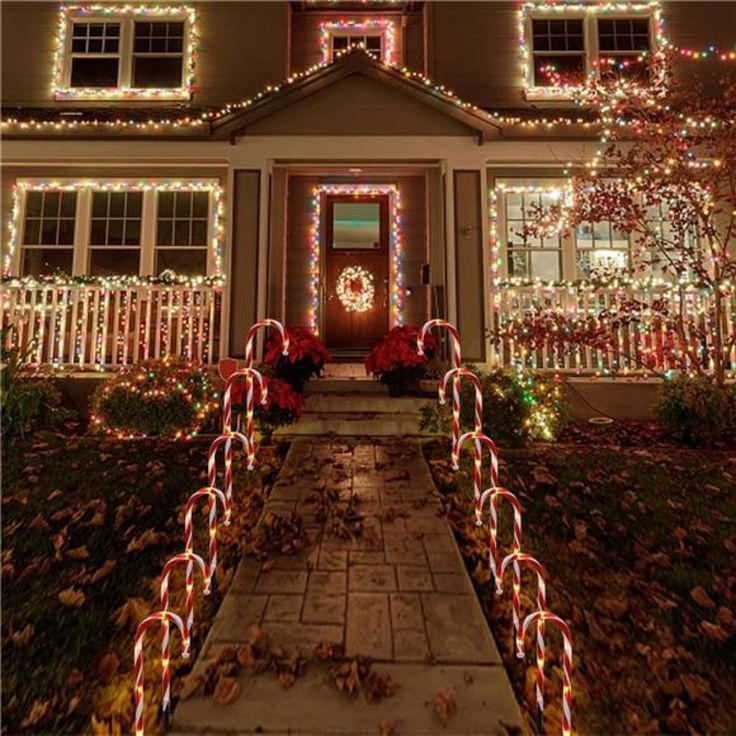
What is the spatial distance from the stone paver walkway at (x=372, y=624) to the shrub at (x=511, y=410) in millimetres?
1361

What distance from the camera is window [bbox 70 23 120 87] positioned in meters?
9.28

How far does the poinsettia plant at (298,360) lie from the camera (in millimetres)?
6422

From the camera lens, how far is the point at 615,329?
679cm

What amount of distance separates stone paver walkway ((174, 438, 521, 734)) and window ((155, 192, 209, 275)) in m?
5.97

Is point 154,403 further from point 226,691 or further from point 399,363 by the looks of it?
point 226,691

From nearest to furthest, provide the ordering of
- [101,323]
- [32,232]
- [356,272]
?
[101,323], [32,232], [356,272]

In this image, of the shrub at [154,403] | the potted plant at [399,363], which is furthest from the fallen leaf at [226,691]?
the potted plant at [399,363]

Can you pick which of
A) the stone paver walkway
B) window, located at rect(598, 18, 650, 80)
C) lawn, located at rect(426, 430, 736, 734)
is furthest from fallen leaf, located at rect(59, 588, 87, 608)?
window, located at rect(598, 18, 650, 80)

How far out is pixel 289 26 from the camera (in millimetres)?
9336

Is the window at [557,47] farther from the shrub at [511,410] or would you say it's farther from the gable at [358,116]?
the shrub at [511,410]

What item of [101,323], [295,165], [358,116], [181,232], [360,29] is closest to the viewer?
[101,323]

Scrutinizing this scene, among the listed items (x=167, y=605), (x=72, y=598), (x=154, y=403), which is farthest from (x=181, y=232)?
(x=167, y=605)

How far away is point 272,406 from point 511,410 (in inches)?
106

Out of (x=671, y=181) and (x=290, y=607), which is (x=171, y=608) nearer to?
(x=290, y=607)
